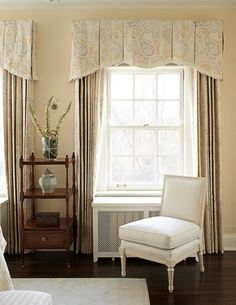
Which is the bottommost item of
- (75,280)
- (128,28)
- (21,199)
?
(75,280)

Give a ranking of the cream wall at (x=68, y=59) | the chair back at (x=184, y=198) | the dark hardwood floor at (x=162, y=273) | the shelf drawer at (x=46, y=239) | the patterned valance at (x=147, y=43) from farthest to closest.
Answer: the cream wall at (x=68, y=59) → the patterned valance at (x=147, y=43) → the shelf drawer at (x=46, y=239) → the chair back at (x=184, y=198) → the dark hardwood floor at (x=162, y=273)

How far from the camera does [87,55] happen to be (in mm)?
4441

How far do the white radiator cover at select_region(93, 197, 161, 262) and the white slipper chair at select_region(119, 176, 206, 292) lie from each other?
8.7 inches

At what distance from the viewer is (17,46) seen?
14.5 feet

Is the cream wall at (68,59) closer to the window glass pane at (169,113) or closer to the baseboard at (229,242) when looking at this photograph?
the baseboard at (229,242)

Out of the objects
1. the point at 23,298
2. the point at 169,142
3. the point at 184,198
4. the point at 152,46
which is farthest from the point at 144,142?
the point at 23,298

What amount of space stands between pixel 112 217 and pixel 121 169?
0.69 metres

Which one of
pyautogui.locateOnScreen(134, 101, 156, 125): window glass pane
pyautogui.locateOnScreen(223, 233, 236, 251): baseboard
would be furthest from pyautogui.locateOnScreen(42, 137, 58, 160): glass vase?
pyautogui.locateOnScreen(223, 233, 236, 251): baseboard

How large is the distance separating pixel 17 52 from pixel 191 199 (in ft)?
8.15

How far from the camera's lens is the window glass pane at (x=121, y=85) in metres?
4.71

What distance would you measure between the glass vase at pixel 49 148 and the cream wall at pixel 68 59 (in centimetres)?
39

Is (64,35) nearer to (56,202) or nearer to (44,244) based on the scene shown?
(56,202)

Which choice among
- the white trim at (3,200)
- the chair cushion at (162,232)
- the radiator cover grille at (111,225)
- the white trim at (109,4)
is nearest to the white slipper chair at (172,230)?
the chair cushion at (162,232)

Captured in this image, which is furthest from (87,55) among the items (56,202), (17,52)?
(56,202)
